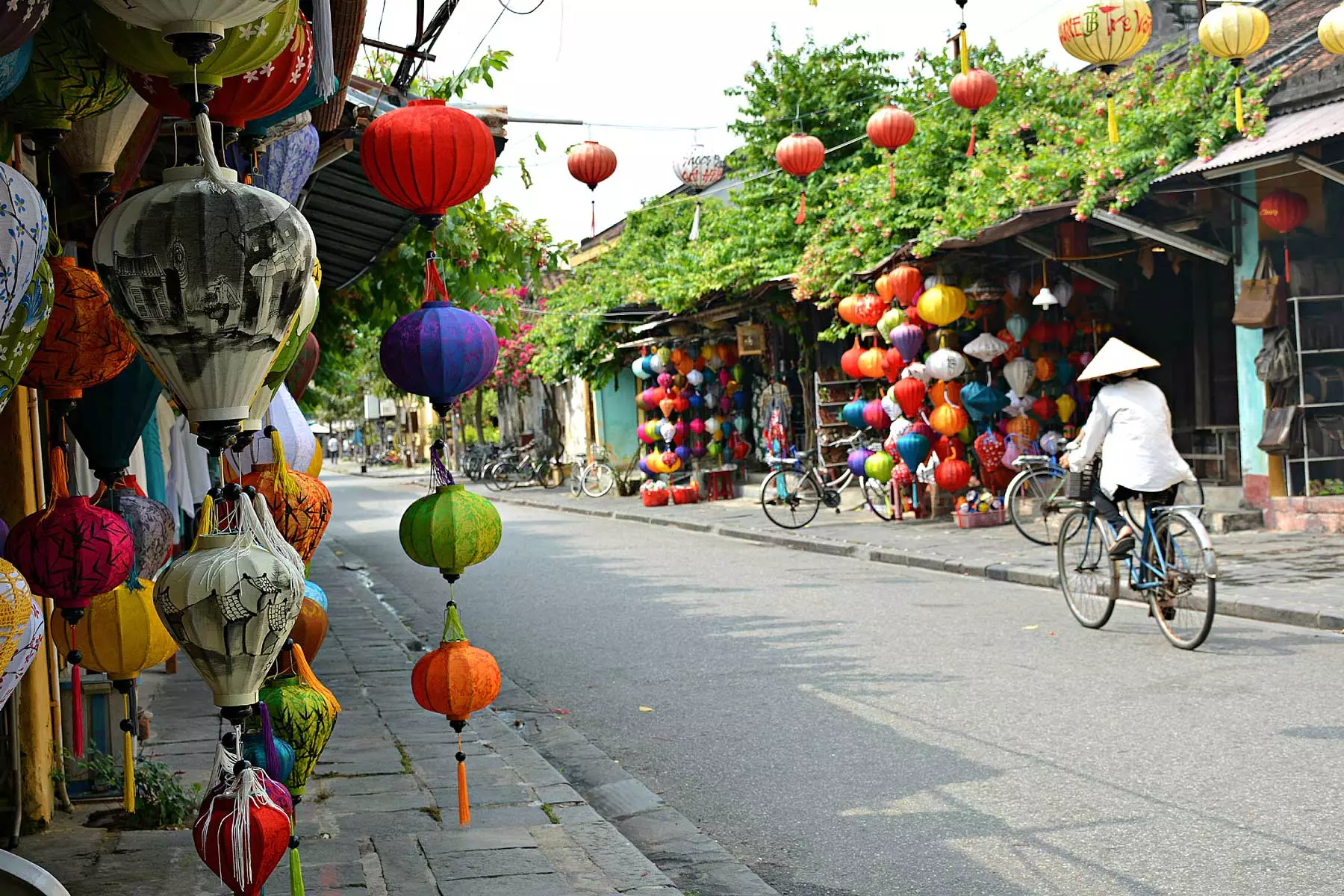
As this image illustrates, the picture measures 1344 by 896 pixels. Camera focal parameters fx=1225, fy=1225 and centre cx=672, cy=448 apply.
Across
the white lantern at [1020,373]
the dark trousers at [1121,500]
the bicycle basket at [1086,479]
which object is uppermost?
the white lantern at [1020,373]

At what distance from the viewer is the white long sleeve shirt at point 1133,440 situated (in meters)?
8.07

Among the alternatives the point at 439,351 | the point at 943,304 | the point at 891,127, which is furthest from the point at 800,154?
the point at 439,351

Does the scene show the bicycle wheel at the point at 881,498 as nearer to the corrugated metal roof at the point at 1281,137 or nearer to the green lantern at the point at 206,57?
the corrugated metal roof at the point at 1281,137

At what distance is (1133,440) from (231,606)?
688cm

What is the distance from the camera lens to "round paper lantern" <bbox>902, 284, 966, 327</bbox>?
15055 millimetres

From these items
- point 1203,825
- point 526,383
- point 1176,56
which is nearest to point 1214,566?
point 1203,825

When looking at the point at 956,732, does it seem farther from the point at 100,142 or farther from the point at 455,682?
the point at 100,142

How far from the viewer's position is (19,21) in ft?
6.46

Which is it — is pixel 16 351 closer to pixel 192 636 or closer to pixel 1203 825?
pixel 192 636

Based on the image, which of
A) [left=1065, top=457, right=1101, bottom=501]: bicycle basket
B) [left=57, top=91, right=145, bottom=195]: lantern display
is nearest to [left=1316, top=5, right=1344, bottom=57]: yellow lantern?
[left=1065, top=457, right=1101, bottom=501]: bicycle basket

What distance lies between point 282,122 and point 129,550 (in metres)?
1.33

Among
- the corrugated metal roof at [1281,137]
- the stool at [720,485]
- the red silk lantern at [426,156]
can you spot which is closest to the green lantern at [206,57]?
the red silk lantern at [426,156]

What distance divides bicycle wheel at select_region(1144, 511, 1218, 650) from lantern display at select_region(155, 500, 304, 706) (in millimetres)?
6407

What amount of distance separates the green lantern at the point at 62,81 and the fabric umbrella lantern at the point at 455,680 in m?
2.36
